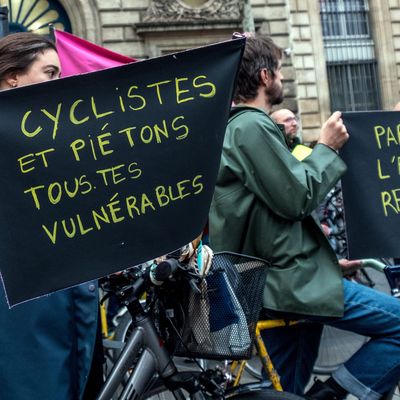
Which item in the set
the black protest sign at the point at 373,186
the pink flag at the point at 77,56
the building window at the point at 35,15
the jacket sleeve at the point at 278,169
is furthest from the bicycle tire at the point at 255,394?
the building window at the point at 35,15

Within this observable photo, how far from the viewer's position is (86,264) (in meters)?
1.99

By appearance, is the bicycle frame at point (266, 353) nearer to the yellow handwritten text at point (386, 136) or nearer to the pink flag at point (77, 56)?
the yellow handwritten text at point (386, 136)

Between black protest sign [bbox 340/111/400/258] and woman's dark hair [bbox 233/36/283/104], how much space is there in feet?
1.33

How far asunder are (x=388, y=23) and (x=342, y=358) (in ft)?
Answer: 43.9

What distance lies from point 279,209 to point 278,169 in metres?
0.14

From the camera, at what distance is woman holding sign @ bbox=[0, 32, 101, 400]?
7.11 ft

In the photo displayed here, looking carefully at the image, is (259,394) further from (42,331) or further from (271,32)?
(271,32)

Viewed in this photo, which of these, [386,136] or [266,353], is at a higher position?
[386,136]

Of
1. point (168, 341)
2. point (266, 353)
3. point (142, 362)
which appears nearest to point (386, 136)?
point (266, 353)

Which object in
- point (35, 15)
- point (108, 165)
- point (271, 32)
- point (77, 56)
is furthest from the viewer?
point (271, 32)

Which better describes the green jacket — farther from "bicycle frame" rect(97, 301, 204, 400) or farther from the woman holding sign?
the woman holding sign

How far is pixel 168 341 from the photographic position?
7.71 feet

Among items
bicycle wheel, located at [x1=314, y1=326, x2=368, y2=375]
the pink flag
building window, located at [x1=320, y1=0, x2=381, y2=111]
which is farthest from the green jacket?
building window, located at [x1=320, y1=0, x2=381, y2=111]

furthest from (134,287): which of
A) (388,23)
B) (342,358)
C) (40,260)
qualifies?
(388,23)
